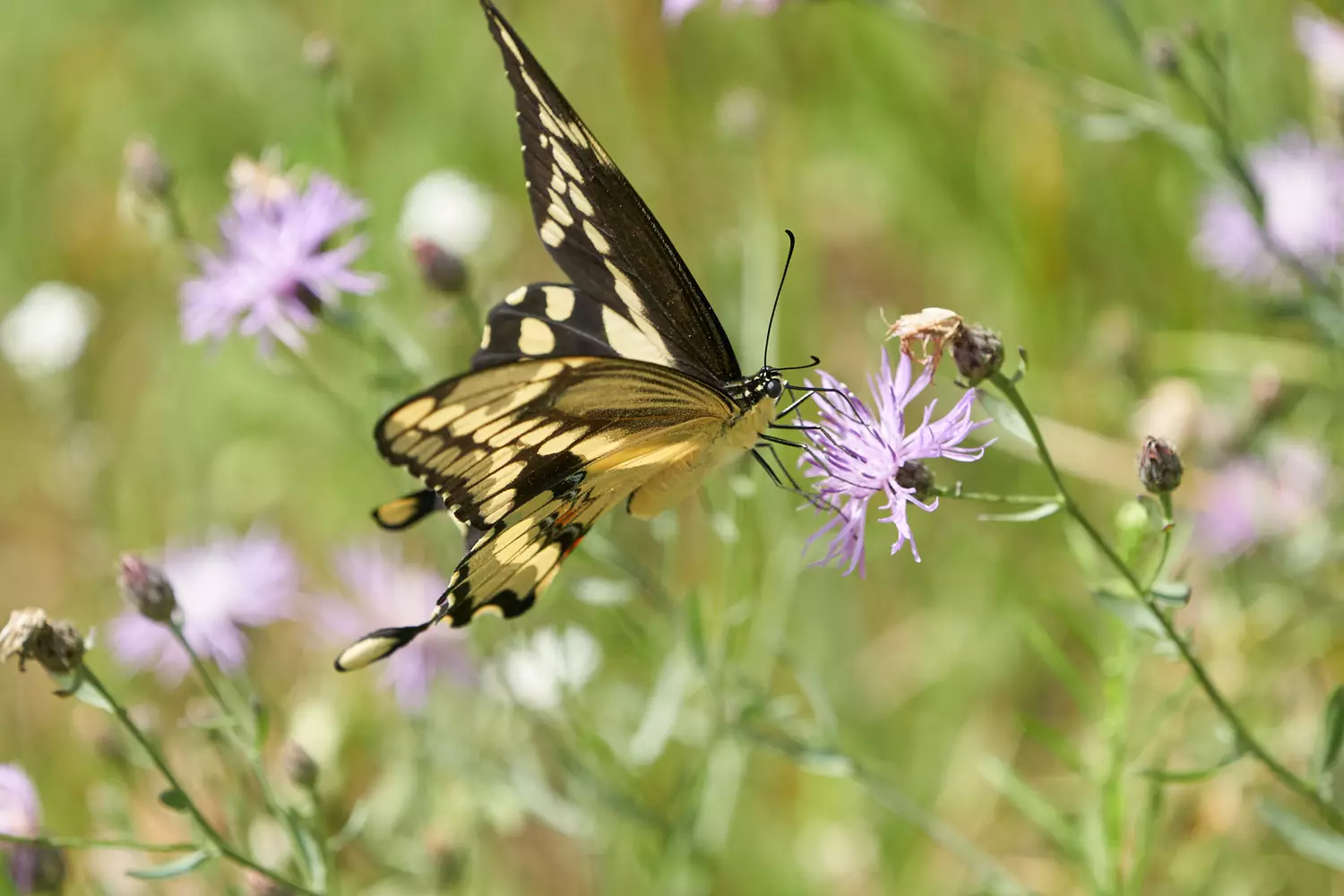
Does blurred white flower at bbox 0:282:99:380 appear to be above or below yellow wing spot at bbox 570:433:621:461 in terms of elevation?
above

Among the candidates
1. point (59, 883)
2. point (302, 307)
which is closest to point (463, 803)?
point (59, 883)

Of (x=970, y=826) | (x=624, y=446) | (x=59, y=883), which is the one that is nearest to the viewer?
(x=624, y=446)

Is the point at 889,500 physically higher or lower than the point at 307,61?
lower

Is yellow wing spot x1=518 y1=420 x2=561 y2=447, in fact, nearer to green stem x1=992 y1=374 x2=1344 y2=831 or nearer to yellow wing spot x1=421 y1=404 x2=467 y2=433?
yellow wing spot x1=421 y1=404 x2=467 y2=433

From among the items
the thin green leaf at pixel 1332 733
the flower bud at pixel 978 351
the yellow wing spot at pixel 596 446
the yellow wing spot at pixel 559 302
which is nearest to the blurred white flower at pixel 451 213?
the yellow wing spot at pixel 559 302

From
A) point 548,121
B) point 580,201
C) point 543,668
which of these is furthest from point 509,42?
point 543,668

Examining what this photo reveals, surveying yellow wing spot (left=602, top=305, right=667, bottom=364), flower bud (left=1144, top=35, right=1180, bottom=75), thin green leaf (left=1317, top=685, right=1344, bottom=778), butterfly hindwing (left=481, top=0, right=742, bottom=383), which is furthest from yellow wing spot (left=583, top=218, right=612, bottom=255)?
thin green leaf (left=1317, top=685, right=1344, bottom=778)

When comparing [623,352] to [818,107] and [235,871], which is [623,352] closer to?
[235,871]
